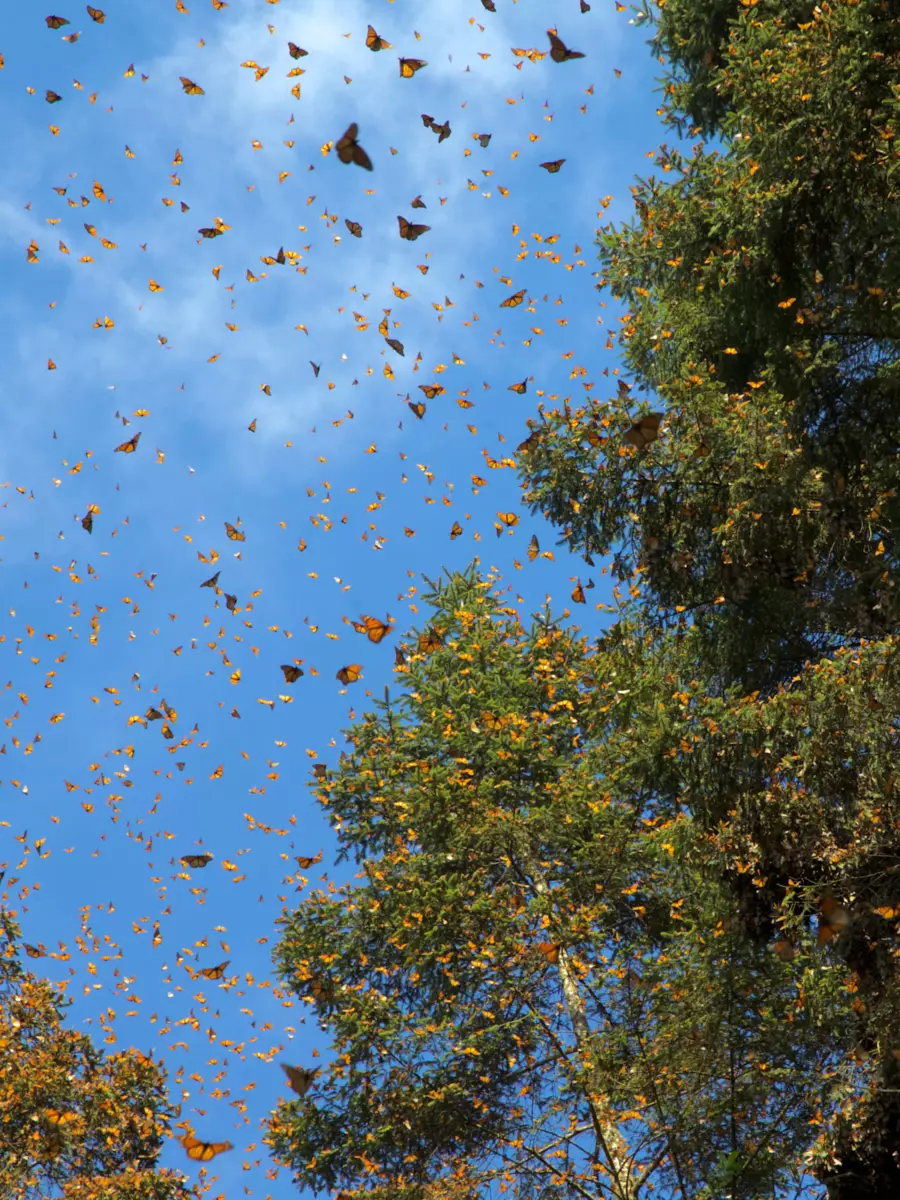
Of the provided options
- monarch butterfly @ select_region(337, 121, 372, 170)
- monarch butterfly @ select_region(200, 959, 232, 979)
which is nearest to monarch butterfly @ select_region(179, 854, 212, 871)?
monarch butterfly @ select_region(200, 959, 232, 979)

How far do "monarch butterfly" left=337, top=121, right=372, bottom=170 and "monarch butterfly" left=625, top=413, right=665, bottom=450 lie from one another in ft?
10.9

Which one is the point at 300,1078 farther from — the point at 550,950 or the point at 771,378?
the point at 771,378

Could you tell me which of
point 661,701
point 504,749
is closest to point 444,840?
point 504,749

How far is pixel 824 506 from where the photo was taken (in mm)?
9078

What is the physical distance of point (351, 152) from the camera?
8172mm

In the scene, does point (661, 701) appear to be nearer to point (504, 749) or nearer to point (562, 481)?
point (562, 481)

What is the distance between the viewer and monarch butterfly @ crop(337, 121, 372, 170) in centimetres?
815

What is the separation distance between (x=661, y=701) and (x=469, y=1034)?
5091 millimetres

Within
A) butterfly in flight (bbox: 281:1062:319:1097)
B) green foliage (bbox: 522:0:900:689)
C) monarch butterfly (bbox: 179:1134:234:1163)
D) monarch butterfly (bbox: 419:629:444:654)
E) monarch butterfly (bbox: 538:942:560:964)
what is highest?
monarch butterfly (bbox: 419:629:444:654)

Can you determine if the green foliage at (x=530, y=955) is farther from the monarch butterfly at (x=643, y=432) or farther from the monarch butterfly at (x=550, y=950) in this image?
the monarch butterfly at (x=643, y=432)

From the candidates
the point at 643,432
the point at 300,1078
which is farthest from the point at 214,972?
the point at 643,432

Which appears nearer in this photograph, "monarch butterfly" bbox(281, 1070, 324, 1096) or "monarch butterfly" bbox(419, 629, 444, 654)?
"monarch butterfly" bbox(281, 1070, 324, 1096)

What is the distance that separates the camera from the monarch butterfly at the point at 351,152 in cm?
815

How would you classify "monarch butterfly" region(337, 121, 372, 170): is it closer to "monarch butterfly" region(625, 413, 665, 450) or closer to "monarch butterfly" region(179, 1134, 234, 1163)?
"monarch butterfly" region(625, 413, 665, 450)
